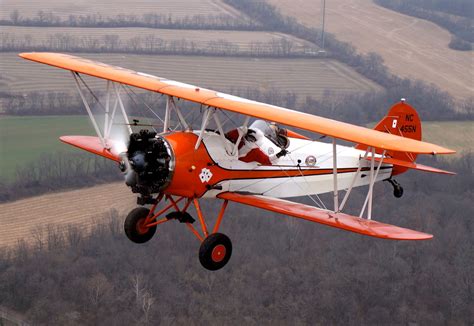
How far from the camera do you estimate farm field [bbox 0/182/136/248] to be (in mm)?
51844

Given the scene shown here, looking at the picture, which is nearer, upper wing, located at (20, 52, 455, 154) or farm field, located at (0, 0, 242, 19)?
upper wing, located at (20, 52, 455, 154)

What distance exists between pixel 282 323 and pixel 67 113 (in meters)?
22.8

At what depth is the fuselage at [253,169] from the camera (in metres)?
18.1

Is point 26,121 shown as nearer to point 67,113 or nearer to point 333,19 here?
point 67,113

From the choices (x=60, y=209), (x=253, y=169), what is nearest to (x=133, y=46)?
(x=60, y=209)

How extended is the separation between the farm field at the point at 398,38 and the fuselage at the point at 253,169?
186ft

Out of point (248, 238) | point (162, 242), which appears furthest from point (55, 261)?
point (248, 238)

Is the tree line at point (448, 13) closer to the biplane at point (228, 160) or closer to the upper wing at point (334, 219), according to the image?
the biplane at point (228, 160)

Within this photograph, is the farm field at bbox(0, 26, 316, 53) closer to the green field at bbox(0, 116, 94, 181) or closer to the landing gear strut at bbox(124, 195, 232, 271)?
the green field at bbox(0, 116, 94, 181)

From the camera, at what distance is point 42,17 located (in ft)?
254

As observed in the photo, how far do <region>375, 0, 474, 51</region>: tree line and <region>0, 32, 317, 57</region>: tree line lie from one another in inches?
822

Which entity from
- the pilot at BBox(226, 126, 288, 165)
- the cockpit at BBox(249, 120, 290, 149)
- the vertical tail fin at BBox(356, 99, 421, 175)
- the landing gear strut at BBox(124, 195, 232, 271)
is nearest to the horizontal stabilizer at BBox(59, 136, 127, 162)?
the landing gear strut at BBox(124, 195, 232, 271)

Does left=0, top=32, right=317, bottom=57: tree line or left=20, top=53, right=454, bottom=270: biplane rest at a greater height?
left=20, top=53, right=454, bottom=270: biplane

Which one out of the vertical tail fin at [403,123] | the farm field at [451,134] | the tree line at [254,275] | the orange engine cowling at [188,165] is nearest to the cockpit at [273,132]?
the orange engine cowling at [188,165]
